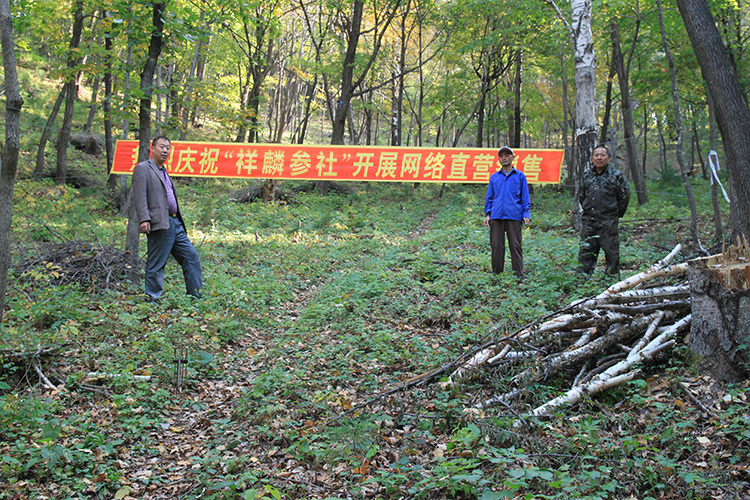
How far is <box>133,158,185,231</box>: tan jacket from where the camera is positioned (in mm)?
6184

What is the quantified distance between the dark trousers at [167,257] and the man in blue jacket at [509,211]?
13.8ft

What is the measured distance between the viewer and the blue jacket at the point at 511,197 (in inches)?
282

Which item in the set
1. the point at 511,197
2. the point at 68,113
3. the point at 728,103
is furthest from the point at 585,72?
the point at 68,113

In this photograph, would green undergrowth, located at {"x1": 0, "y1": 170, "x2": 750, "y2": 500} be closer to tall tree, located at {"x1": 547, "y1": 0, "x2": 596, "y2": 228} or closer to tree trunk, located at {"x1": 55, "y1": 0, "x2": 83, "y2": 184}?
tall tree, located at {"x1": 547, "y1": 0, "x2": 596, "y2": 228}

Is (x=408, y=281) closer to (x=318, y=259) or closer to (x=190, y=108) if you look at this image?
(x=318, y=259)

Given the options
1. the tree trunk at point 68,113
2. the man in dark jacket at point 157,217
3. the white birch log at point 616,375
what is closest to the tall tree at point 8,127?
the man in dark jacket at point 157,217

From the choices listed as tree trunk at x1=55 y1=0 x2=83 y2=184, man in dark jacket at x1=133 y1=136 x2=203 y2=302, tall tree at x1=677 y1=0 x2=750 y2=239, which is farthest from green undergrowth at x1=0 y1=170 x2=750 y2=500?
tree trunk at x1=55 y1=0 x2=83 y2=184

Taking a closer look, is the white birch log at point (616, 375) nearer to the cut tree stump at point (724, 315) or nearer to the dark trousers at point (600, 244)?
the cut tree stump at point (724, 315)

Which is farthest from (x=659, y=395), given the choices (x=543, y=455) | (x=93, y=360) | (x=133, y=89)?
(x=133, y=89)

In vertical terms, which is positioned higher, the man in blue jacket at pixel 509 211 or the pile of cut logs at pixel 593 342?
the man in blue jacket at pixel 509 211

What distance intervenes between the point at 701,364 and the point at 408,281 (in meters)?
4.38

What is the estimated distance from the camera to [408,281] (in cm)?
755

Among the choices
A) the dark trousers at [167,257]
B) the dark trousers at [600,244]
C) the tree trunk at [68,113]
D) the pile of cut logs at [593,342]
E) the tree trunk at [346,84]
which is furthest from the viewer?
the tree trunk at [346,84]

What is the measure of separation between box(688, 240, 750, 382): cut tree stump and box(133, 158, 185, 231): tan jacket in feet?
19.2
